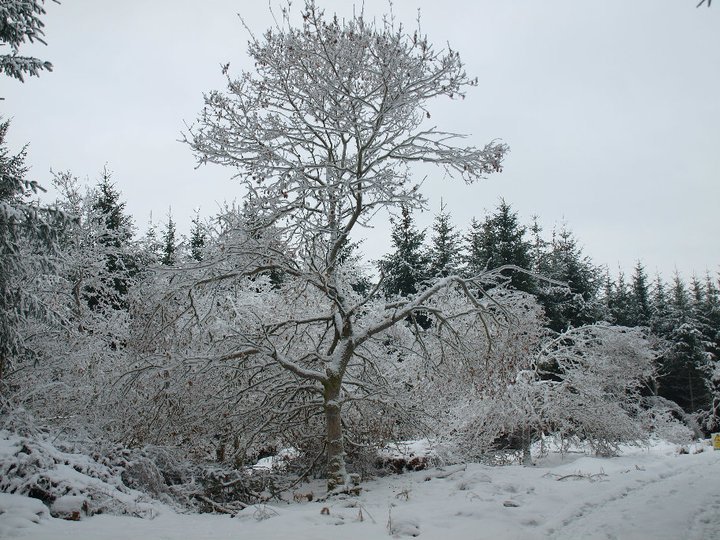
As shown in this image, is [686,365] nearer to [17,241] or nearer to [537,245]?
[537,245]

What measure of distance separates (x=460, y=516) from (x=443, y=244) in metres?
21.8

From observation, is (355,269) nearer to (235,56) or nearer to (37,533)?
(235,56)

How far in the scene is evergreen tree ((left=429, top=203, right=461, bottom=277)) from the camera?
25672mm

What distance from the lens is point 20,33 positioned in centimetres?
654

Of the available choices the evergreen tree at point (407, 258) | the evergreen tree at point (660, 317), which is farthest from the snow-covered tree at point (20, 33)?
the evergreen tree at point (660, 317)

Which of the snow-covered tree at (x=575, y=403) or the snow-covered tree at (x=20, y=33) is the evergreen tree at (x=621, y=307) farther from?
the snow-covered tree at (x=20, y=33)

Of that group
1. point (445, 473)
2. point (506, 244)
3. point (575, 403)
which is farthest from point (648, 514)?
point (506, 244)

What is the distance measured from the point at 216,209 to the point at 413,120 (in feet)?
12.2

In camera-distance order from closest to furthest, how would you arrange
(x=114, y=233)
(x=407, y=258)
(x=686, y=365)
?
(x=114, y=233), (x=407, y=258), (x=686, y=365)

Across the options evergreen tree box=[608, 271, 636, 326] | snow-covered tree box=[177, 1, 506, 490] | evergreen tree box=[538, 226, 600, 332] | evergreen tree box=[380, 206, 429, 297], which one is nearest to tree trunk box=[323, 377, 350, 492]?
snow-covered tree box=[177, 1, 506, 490]

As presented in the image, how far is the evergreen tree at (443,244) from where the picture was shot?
25.7 m

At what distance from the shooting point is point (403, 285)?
24.4 meters

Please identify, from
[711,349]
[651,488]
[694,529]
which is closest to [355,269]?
[651,488]

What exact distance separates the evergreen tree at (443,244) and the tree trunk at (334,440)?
59.3 ft
